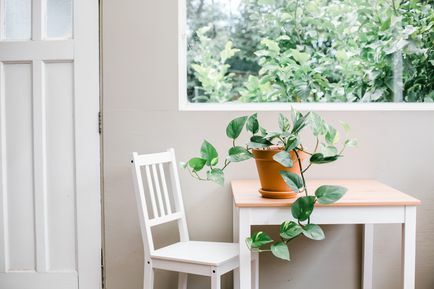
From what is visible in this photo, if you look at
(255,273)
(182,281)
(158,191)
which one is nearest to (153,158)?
(158,191)

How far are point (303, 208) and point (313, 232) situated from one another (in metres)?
0.11

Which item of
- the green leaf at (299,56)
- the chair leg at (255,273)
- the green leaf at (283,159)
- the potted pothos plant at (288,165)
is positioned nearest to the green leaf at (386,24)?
the green leaf at (299,56)

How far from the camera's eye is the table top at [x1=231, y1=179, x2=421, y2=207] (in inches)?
98.6

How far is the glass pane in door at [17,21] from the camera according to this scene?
318 centimetres

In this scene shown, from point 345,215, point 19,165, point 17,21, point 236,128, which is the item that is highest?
point 17,21

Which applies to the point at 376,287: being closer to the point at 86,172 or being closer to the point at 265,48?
the point at 265,48

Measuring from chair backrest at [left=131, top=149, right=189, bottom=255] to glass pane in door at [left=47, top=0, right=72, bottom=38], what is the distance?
2.70 ft

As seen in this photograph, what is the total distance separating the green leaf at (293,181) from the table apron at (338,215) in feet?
0.38

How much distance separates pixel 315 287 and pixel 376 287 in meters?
0.34

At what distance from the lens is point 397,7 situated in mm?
3342

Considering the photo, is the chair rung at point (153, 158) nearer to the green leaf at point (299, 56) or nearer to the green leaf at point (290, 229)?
the green leaf at point (290, 229)

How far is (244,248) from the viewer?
8.20ft

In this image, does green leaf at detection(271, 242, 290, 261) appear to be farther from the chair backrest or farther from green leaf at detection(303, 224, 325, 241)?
the chair backrest

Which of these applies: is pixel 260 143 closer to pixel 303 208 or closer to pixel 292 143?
pixel 292 143
